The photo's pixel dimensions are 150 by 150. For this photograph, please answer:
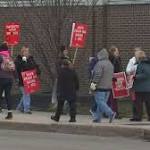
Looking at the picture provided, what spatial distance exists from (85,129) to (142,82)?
79.3 inches

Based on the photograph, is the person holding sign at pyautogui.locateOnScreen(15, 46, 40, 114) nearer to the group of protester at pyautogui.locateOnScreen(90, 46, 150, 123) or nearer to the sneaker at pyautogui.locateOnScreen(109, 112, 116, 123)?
the group of protester at pyautogui.locateOnScreen(90, 46, 150, 123)

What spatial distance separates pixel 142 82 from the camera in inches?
663

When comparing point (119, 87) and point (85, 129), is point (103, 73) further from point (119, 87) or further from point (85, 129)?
point (119, 87)

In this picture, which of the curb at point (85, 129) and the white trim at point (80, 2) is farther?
the white trim at point (80, 2)

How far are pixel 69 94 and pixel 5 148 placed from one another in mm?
3860

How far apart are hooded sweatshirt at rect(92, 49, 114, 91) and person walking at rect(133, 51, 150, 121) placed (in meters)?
0.77

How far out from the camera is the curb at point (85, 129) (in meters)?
15.3

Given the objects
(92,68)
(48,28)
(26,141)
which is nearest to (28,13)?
(48,28)

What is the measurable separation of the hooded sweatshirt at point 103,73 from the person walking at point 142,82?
2.54 feet

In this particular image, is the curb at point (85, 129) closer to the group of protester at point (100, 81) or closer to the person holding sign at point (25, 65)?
the group of protester at point (100, 81)

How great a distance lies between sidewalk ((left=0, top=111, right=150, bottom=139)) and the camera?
50.6 ft

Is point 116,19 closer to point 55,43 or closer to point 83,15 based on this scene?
point 83,15

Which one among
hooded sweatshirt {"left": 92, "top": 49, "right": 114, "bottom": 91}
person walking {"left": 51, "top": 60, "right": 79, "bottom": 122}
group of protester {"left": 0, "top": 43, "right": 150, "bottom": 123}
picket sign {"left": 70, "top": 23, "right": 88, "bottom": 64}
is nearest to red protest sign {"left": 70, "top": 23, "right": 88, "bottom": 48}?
picket sign {"left": 70, "top": 23, "right": 88, "bottom": 64}

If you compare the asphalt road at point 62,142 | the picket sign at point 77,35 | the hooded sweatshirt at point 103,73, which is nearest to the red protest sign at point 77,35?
the picket sign at point 77,35
